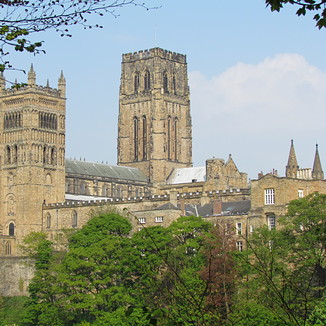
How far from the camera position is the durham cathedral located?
101875 mm

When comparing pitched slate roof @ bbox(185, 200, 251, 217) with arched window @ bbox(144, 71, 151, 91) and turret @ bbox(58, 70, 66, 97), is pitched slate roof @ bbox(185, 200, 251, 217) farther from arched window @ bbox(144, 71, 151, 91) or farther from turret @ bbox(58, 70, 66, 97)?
arched window @ bbox(144, 71, 151, 91)

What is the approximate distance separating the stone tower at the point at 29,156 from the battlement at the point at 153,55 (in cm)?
2106

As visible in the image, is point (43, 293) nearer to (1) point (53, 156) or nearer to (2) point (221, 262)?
(2) point (221, 262)

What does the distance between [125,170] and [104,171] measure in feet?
14.3

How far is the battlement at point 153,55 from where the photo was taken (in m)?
143

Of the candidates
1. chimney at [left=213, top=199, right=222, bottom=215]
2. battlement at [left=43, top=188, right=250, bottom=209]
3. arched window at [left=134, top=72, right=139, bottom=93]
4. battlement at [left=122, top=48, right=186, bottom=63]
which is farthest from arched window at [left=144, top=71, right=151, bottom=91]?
→ chimney at [left=213, top=199, right=222, bottom=215]

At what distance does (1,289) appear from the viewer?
100 metres

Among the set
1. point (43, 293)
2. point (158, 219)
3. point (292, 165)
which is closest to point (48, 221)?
point (292, 165)

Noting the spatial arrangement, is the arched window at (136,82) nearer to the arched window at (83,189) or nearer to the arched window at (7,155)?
the arched window at (83,189)

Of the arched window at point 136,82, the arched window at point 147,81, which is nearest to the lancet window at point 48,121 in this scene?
the arched window at point 136,82

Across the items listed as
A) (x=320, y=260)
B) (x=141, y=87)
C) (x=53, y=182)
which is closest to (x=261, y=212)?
(x=320, y=260)

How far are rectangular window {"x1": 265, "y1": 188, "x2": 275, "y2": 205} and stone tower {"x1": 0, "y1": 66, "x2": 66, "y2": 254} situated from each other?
4531 centimetres

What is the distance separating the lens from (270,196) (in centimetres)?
8000

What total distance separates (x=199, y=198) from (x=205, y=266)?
39.0 m
